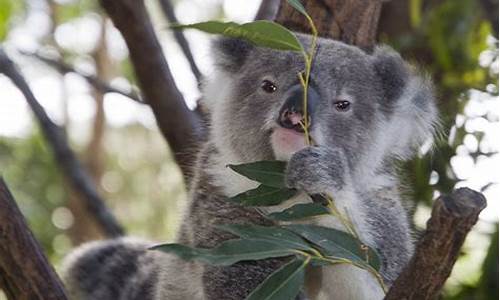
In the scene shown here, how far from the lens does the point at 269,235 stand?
176cm

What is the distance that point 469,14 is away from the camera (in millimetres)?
3502

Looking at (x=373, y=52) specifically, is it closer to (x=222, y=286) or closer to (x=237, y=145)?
(x=237, y=145)

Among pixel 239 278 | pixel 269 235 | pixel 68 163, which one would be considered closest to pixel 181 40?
pixel 68 163

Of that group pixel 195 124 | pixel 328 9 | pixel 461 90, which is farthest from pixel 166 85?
pixel 461 90

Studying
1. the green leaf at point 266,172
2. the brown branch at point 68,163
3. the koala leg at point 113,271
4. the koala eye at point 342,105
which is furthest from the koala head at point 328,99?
the brown branch at point 68,163

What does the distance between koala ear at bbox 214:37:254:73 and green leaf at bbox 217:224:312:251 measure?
98 cm

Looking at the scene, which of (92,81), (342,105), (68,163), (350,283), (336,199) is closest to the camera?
(336,199)

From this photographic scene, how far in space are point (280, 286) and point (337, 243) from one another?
158 mm

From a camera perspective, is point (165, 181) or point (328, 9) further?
point (165, 181)

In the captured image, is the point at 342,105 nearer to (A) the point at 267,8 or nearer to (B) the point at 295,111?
(B) the point at 295,111

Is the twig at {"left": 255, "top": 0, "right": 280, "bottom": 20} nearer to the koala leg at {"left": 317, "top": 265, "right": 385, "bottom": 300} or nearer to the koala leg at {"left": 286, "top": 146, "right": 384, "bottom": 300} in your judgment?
the koala leg at {"left": 286, "top": 146, "right": 384, "bottom": 300}

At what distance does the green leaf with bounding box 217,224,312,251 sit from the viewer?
174cm

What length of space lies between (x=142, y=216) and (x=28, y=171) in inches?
61.9

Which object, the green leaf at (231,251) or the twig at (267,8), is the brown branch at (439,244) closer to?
the green leaf at (231,251)
